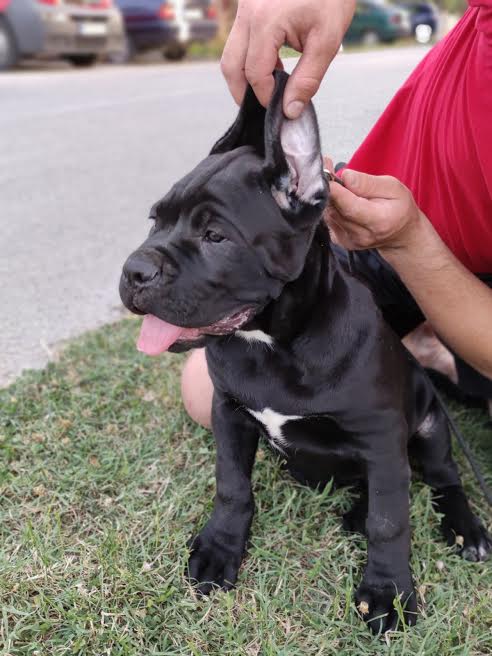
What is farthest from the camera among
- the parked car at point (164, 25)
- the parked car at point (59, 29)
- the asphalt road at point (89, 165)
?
the parked car at point (164, 25)

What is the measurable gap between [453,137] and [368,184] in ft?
1.70

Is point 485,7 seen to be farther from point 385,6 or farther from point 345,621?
point 385,6

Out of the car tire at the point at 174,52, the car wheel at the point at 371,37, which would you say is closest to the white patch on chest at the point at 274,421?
the car tire at the point at 174,52

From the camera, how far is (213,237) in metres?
1.72

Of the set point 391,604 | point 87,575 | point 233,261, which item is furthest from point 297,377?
point 87,575

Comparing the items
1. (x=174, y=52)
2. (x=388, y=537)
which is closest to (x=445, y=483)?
(x=388, y=537)

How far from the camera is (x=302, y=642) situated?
1.92m

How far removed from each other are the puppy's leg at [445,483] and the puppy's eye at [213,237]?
101 centimetres

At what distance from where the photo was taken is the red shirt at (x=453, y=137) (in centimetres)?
222

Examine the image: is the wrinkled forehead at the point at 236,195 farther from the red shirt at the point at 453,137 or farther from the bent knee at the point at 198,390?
the bent knee at the point at 198,390

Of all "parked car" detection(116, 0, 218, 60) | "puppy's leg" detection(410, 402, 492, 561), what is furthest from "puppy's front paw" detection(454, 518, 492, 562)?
"parked car" detection(116, 0, 218, 60)

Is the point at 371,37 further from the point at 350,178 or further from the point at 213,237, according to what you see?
the point at 213,237

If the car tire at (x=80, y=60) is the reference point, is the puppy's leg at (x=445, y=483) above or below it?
above

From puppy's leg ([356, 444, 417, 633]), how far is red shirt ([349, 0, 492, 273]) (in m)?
0.78
